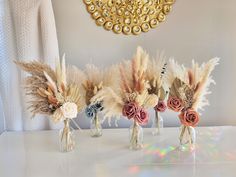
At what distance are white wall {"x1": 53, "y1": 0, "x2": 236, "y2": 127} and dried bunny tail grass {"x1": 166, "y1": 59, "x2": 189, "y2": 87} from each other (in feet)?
1.48

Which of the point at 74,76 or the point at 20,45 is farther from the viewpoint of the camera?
the point at 20,45

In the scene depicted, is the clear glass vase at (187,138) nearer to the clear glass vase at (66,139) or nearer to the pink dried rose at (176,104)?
the pink dried rose at (176,104)

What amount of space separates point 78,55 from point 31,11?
0.38 metres

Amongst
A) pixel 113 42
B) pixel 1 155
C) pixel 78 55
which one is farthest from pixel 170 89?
pixel 1 155

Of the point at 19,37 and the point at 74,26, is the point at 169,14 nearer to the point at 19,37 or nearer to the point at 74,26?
the point at 74,26

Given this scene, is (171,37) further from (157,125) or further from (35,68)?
(35,68)

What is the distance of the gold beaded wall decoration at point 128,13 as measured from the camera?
Result: 160 centimetres

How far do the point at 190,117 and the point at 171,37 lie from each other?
66 centimetres

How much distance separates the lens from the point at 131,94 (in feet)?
3.86

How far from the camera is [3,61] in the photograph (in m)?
1.55

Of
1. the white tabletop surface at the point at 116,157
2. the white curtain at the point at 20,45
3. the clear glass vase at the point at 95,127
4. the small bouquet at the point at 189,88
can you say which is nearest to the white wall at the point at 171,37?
the white curtain at the point at 20,45

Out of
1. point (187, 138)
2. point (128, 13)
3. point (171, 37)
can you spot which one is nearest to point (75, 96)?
point (187, 138)

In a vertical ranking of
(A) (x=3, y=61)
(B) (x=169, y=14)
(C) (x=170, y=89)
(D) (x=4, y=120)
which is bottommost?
(D) (x=4, y=120)

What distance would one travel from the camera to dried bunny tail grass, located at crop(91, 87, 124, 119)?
119 cm
